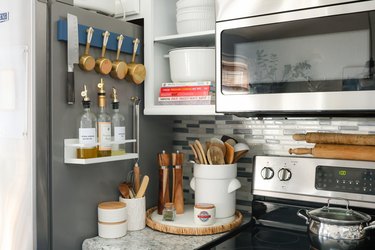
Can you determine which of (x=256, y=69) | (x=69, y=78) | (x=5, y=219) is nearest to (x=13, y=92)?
(x=69, y=78)

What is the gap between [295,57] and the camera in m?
1.34

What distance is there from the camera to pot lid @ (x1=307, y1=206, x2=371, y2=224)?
1.27m

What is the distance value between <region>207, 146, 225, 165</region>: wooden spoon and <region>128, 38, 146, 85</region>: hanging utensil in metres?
0.41

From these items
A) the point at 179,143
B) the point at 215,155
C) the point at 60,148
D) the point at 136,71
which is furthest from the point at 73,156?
the point at 179,143

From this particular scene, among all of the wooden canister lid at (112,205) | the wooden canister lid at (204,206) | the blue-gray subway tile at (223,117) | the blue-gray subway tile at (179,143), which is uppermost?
the blue-gray subway tile at (223,117)

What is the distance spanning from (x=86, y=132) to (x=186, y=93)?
1.44 feet

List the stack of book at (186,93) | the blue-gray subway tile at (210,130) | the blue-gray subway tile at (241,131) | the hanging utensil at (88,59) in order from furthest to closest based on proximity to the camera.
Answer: the blue-gray subway tile at (210,130)
the blue-gray subway tile at (241,131)
the stack of book at (186,93)
the hanging utensil at (88,59)

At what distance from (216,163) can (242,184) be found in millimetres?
260

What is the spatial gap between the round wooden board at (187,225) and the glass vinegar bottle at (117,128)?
12.1 inches

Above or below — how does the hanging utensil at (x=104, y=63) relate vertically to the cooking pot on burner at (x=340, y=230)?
above

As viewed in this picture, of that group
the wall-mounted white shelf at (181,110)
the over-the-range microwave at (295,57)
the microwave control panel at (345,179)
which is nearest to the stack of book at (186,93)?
the wall-mounted white shelf at (181,110)

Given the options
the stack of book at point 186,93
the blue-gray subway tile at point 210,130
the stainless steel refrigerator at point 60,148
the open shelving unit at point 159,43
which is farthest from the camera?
the blue-gray subway tile at point 210,130

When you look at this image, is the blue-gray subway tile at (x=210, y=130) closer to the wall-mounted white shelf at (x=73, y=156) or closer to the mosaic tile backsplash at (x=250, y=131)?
the mosaic tile backsplash at (x=250, y=131)

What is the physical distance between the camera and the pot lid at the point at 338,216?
4.16 ft
